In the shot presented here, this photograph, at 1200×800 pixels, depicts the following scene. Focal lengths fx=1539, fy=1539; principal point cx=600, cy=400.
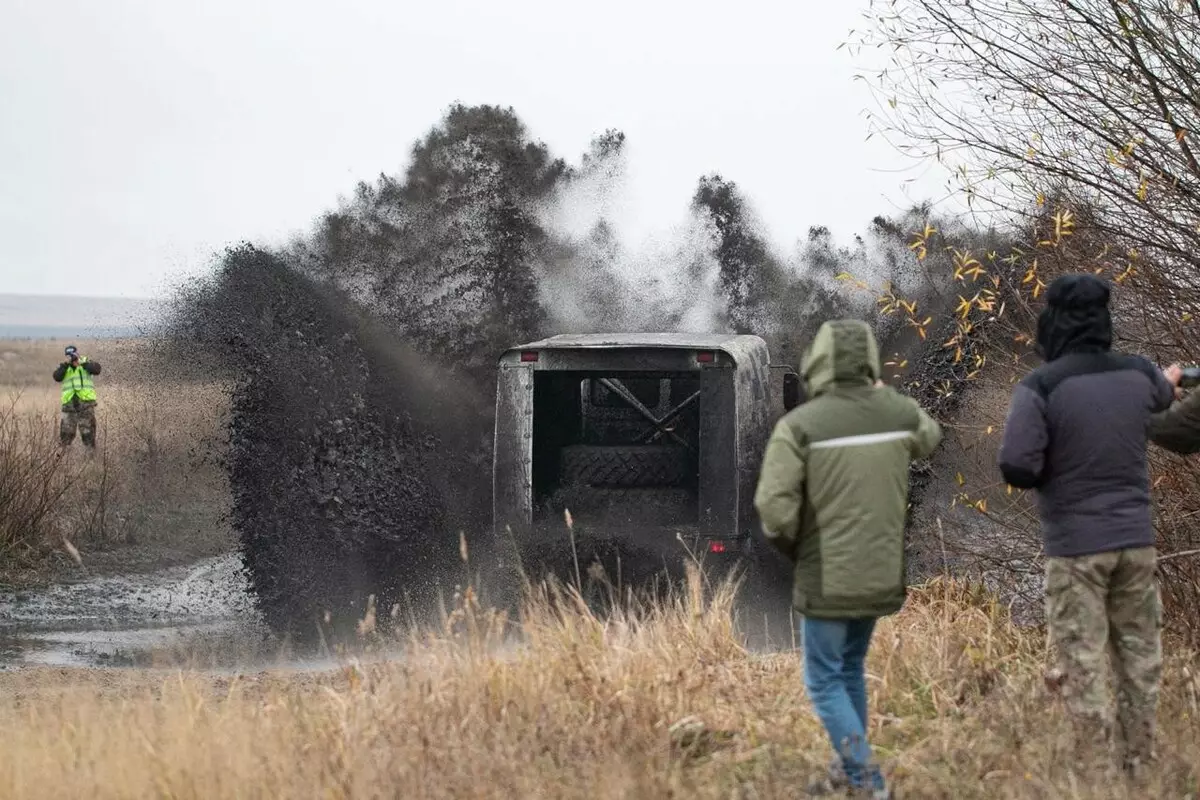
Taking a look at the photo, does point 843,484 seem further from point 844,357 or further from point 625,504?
point 625,504

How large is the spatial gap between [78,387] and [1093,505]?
1864 centimetres

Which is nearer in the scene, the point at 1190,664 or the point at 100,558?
the point at 1190,664

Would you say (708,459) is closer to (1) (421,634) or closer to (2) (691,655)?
(1) (421,634)

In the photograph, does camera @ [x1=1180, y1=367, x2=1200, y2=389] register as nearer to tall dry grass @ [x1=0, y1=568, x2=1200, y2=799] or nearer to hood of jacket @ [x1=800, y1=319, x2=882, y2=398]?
hood of jacket @ [x1=800, y1=319, x2=882, y2=398]

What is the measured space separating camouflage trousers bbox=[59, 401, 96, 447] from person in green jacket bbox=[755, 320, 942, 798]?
17165mm

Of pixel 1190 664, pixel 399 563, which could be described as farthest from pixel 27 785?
pixel 399 563

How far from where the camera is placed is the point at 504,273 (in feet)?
75.9

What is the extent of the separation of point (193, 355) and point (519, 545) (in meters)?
10.9

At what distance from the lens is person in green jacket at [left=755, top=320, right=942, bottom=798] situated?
5.18 meters

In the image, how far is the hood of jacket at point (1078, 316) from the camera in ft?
17.6

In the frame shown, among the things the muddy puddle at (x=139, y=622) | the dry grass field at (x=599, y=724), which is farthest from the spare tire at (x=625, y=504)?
the dry grass field at (x=599, y=724)

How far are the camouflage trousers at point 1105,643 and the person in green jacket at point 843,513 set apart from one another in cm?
62

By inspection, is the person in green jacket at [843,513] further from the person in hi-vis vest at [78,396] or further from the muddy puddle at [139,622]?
the person in hi-vis vest at [78,396]

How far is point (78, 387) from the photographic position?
70.9ft
